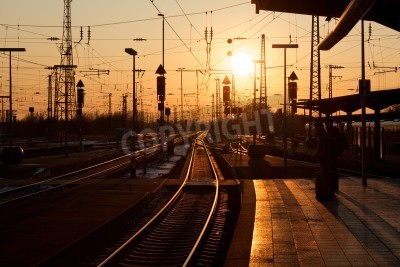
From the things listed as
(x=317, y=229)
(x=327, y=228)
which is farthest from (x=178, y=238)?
(x=327, y=228)

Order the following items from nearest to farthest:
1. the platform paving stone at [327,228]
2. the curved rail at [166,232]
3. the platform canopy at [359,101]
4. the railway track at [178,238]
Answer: the platform paving stone at [327,228], the curved rail at [166,232], the railway track at [178,238], the platform canopy at [359,101]

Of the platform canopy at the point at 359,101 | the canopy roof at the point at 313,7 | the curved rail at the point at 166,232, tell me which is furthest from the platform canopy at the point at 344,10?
the platform canopy at the point at 359,101

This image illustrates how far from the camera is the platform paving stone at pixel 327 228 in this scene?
362 inches

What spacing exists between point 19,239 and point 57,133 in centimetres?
7854

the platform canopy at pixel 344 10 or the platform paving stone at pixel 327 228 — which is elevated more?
the platform canopy at pixel 344 10

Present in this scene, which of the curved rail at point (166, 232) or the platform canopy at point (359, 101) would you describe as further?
the platform canopy at point (359, 101)

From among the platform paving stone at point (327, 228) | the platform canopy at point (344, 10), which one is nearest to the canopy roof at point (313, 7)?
the platform canopy at point (344, 10)

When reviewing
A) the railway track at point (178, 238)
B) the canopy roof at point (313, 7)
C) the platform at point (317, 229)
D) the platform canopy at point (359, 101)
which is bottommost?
the railway track at point (178, 238)

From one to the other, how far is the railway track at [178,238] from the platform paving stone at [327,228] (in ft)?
3.31

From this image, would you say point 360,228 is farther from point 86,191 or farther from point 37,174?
point 37,174

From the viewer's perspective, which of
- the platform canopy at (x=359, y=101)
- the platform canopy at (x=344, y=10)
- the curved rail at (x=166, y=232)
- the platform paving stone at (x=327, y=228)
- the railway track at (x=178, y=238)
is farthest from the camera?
the platform canopy at (x=359, y=101)

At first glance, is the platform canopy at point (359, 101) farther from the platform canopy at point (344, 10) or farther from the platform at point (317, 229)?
the platform canopy at point (344, 10)

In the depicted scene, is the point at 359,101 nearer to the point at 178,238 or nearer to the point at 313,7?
the point at 313,7

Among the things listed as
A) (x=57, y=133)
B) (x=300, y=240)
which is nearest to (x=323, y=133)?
(x=300, y=240)
